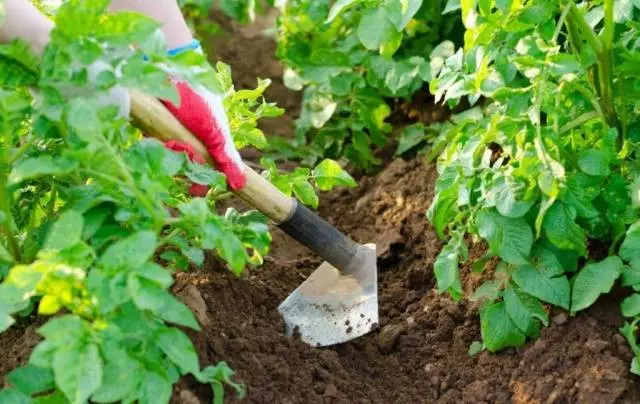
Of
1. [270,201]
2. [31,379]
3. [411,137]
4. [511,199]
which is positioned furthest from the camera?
[411,137]

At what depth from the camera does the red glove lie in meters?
2.34

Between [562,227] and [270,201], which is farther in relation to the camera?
[270,201]

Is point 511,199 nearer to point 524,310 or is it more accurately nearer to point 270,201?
point 524,310

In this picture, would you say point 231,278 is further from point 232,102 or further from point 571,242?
point 571,242

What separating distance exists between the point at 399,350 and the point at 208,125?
69 centimetres

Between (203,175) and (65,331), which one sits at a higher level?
(65,331)

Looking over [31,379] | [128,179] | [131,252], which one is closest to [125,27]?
[128,179]

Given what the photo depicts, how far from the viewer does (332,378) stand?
7.87ft

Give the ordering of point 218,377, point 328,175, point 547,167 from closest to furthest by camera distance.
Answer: point 218,377
point 547,167
point 328,175

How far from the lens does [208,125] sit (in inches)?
93.0

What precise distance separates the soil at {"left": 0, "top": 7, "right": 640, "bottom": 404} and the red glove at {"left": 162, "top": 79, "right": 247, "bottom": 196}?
26 centimetres

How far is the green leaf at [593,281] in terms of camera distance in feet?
7.42

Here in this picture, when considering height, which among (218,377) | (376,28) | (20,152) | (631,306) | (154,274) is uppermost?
(20,152)

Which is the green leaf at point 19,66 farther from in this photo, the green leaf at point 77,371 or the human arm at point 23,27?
the green leaf at point 77,371
